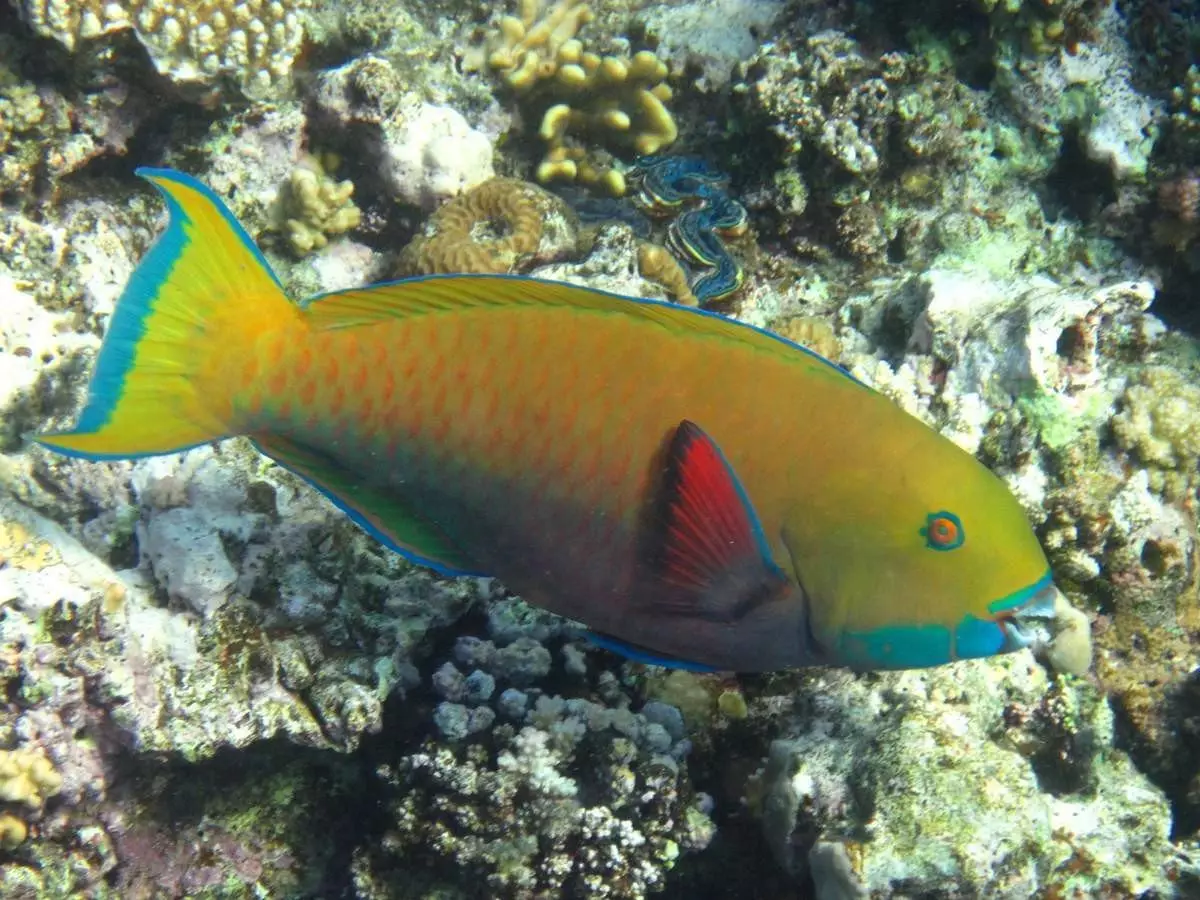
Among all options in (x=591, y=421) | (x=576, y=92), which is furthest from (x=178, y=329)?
(x=576, y=92)

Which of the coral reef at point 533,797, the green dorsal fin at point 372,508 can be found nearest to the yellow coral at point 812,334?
the coral reef at point 533,797

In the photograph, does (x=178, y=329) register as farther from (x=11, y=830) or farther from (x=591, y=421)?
(x=11, y=830)

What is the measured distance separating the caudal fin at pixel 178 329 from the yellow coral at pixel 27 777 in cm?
159

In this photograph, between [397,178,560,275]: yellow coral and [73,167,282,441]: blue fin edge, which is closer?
[73,167,282,441]: blue fin edge

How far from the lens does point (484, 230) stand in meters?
4.54

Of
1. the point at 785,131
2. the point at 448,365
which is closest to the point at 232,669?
the point at 448,365

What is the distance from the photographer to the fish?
2115mm

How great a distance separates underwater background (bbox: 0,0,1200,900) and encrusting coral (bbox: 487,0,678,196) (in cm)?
3

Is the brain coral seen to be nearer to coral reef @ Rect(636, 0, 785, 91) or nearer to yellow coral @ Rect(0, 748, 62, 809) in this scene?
coral reef @ Rect(636, 0, 785, 91)

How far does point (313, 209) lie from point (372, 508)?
265 centimetres

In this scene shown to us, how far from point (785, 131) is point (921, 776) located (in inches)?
134

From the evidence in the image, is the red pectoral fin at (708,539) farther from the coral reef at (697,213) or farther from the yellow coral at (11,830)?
the yellow coral at (11,830)

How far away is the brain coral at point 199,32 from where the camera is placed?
3996mm

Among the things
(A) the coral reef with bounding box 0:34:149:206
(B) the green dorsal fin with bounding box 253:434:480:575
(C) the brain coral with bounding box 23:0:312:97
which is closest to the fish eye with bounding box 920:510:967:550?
(B) the green dorsal fin with bounding box 253:434:480:575
